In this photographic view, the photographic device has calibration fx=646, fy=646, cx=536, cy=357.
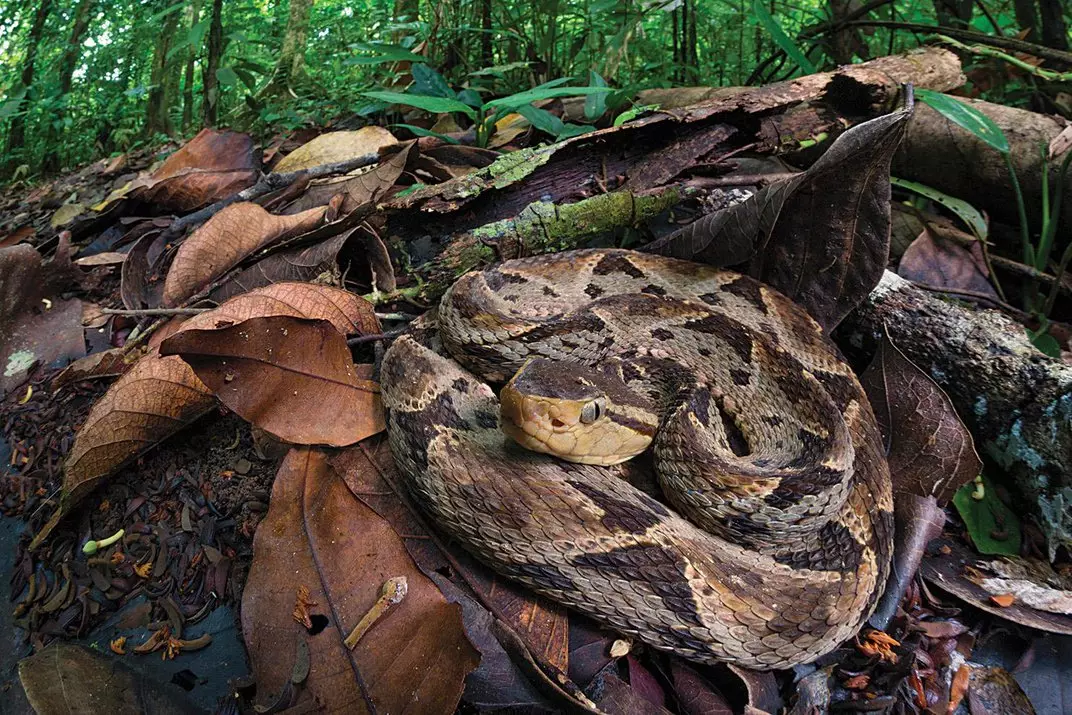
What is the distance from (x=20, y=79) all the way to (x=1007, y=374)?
972cm

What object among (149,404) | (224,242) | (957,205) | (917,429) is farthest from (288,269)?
(957,205)

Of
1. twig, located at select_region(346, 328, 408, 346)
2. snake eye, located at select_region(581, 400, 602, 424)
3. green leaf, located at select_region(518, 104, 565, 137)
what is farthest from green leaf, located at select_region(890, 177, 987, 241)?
twig, located at select_region(346, 328, 408, 346)

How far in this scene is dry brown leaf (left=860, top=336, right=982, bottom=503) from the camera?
238 cm

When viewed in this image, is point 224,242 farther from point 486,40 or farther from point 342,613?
point 486,40

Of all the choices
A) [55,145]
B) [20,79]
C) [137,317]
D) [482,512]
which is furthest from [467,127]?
[20,79]

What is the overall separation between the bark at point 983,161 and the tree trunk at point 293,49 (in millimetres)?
4752

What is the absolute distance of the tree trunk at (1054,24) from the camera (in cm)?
Result: 436

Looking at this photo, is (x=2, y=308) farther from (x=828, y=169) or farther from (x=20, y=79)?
(x=20, y=79)

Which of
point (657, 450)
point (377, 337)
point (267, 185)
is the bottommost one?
point (657, 450)

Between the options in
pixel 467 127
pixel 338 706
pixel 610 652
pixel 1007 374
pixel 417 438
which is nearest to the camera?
pixel 338 706

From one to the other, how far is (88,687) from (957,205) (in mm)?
4153

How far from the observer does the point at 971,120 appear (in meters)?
2.71

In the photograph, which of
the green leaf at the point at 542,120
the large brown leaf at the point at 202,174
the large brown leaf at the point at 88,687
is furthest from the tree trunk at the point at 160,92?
the large brown leaf at the point at 88,687

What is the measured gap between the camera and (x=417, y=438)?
2264 mm
